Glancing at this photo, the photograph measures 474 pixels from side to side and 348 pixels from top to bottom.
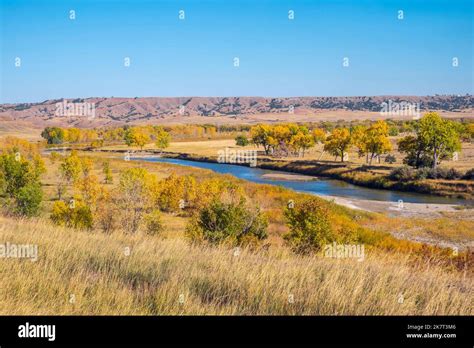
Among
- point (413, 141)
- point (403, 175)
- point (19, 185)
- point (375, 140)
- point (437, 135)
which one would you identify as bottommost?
point (403, 175)

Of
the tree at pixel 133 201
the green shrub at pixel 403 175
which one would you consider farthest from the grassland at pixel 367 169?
the tree at pixel 133 201

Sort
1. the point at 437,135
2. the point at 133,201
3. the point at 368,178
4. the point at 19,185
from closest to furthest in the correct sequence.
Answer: the point at 133,201
the point at 19,185
the point at 368,178
the point at 437,135

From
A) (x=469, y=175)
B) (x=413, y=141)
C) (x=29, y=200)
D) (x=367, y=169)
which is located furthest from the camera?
(x=367, y=169)

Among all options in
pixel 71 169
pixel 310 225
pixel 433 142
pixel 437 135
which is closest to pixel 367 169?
pixel 433 142

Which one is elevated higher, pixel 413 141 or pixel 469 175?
pixel 413 141

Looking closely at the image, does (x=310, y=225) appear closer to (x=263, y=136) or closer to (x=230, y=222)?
(x=230, y=222)

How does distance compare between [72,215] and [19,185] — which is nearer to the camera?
[72,215]
